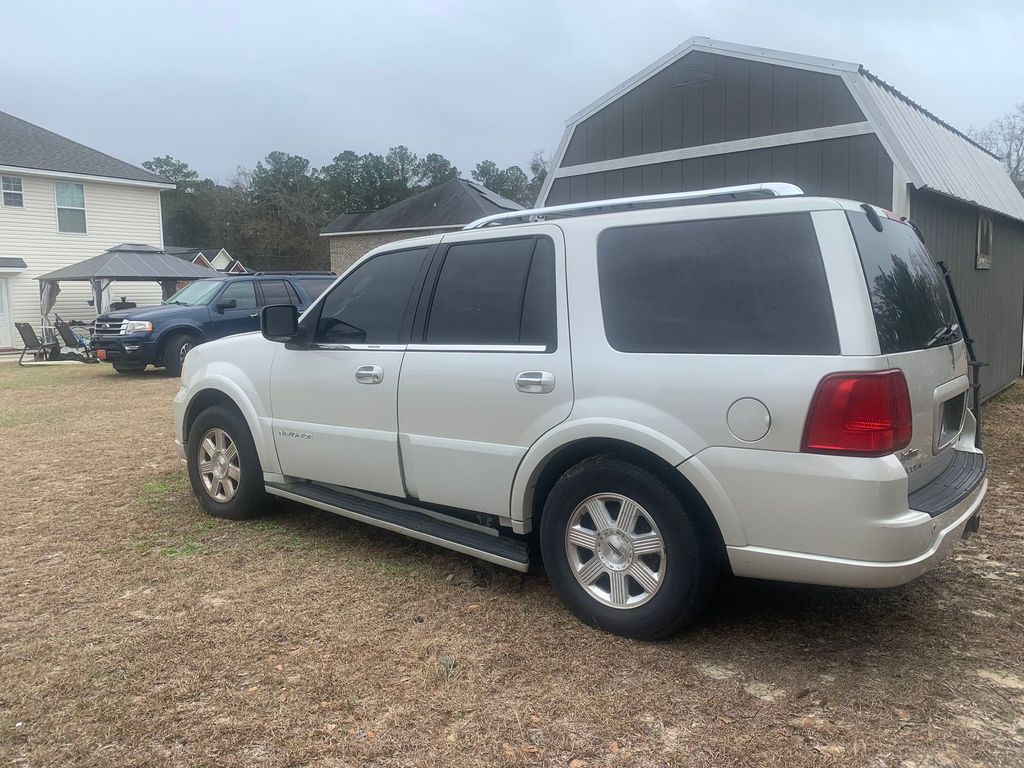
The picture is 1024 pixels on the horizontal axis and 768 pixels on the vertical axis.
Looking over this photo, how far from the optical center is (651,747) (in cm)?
262

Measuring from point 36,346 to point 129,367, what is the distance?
5.41 meters

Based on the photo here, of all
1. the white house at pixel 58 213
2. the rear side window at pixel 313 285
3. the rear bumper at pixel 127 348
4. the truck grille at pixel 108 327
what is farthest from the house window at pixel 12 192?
the rear side window at pixel 313 285

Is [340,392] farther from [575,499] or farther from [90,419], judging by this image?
[90,419]

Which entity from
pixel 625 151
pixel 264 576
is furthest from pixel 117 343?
pixel 264 576

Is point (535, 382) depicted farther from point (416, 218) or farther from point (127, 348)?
point (416, 218)

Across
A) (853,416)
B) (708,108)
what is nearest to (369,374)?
(853,416)

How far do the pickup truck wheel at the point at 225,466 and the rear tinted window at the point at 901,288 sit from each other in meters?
3.67

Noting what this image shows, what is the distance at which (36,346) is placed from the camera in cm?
1803

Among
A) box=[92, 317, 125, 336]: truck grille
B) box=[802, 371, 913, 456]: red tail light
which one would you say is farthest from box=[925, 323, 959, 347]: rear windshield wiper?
box=[92, 317, 125, 336]: truck grille

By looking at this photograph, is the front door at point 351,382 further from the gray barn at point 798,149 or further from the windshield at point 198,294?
the windshield at point 198,294

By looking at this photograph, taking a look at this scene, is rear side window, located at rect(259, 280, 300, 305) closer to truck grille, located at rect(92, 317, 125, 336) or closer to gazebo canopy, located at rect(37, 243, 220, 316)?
truck grille, located at rect(92, 317, 125, 336)

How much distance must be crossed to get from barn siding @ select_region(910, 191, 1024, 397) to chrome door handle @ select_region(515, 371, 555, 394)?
5.58 m

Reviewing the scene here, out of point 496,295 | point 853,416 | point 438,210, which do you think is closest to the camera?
point 853,416

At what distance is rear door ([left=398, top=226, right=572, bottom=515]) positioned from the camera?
11.5 feet
